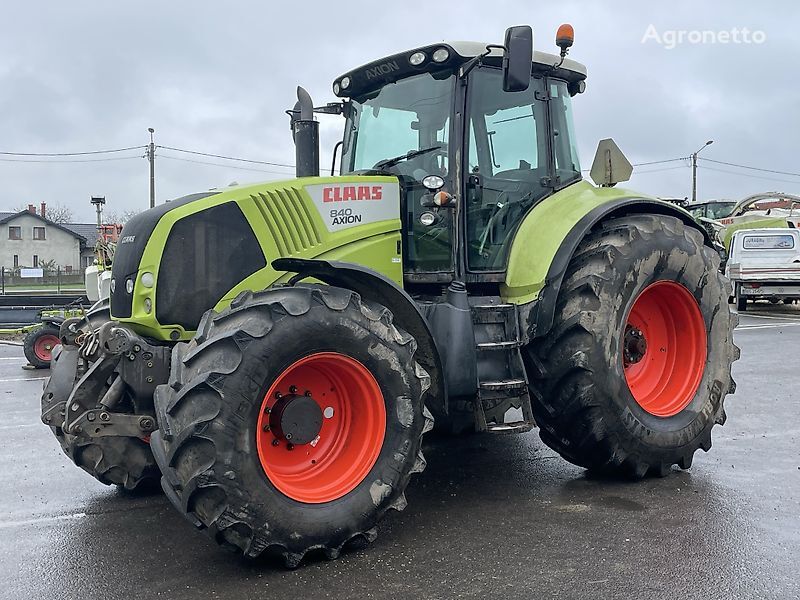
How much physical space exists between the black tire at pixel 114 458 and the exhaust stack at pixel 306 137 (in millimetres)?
1764

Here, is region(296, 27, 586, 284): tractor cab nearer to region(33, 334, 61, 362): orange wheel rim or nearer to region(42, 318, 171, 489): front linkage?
region(42, 318, 171, 489): front linkage

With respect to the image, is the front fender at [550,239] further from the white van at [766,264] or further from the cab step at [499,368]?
the white van at [766,264]

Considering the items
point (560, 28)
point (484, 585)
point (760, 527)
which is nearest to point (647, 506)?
point (760, 527)

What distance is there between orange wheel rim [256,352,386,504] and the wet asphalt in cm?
41

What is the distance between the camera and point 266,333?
12.0 ft

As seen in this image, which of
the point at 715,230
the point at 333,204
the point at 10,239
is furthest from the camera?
the point at 10,239

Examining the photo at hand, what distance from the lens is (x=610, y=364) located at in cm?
486

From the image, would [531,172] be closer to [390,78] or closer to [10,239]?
[390,78]

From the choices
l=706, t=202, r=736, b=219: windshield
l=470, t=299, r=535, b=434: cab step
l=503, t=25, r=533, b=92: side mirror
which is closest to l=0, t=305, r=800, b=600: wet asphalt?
l=470, t=299, r=535, b=434: cab step

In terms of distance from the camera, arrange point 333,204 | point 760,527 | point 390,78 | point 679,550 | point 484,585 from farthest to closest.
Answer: point 390,78, point 333,204, point 760,527, point 679,550, point 484,585

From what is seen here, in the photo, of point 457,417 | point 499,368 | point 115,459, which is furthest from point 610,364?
point 115,459

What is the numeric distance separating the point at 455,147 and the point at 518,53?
799 mm

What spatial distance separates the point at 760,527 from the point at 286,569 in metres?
2.66

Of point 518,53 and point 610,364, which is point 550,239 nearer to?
point 610,364
